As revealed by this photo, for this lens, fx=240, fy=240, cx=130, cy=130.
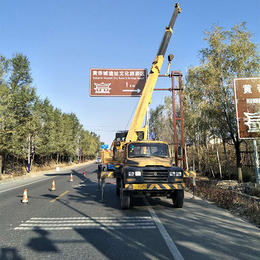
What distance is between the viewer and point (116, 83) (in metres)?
16.8

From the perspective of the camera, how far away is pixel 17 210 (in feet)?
26.3

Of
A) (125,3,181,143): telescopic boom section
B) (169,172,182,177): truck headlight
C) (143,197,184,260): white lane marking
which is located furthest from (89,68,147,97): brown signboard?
(143,197,184,260): white lane marking

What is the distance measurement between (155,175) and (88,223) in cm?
264

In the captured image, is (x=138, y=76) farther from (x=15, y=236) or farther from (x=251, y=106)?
(x=15, y=236)

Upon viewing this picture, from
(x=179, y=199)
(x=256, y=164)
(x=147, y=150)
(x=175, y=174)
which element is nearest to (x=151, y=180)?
(x=175, y=174)

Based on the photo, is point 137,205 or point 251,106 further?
point 251,106

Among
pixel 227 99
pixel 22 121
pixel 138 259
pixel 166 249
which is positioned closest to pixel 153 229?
pixel 166 249

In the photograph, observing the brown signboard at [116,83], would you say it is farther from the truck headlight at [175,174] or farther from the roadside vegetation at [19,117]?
the truck headlight at [175,174]

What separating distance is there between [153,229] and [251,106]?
821cm

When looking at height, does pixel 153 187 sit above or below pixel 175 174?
below

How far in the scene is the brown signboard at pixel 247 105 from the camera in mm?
10945

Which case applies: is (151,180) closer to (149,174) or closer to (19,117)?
(149,174)

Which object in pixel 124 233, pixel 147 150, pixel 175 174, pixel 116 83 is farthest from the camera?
pixel 116 83

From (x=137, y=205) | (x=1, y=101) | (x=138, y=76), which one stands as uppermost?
(x=138, y=76)
